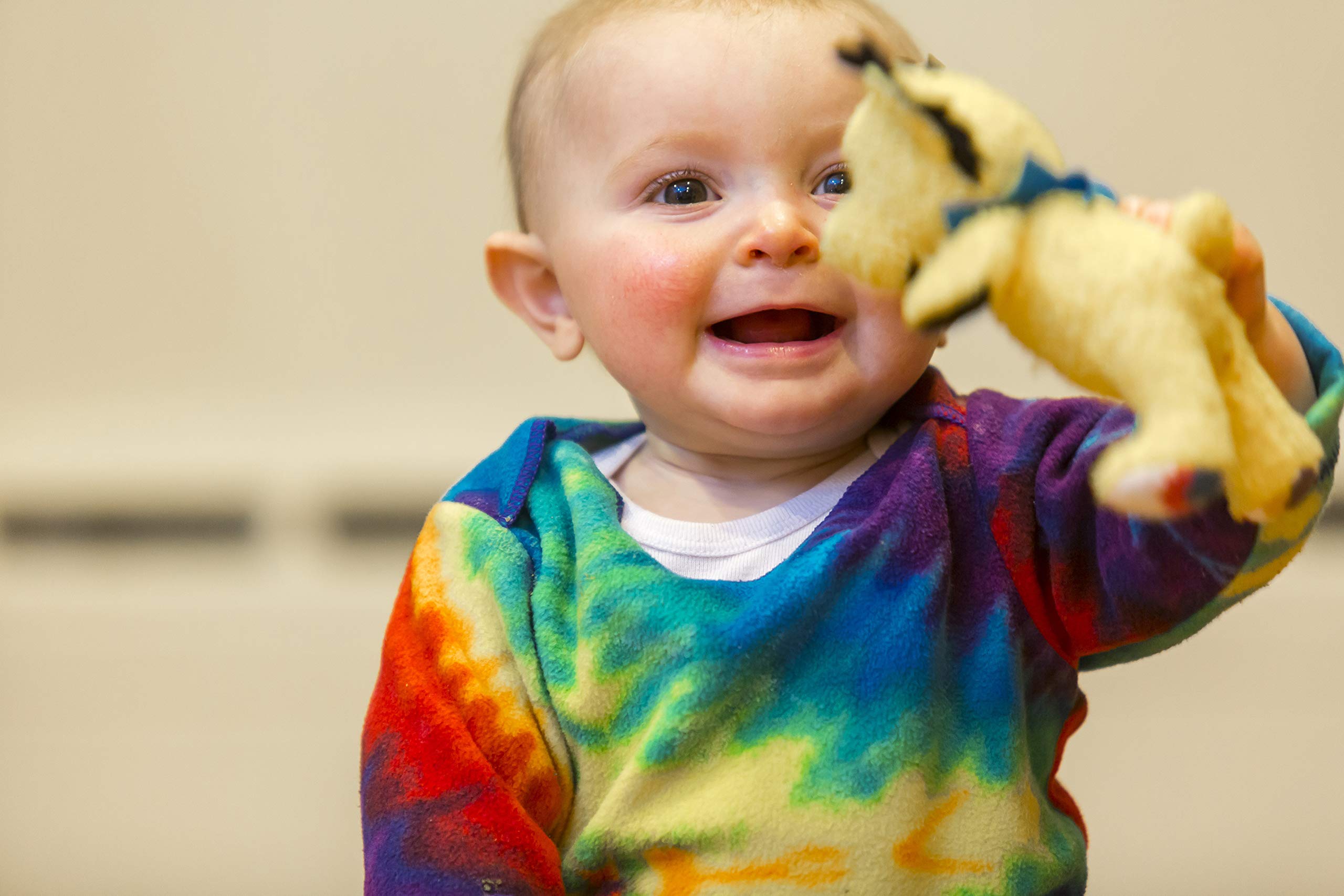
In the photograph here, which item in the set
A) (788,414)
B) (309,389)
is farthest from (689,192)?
(309,389)

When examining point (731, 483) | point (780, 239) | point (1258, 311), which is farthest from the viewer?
point (731, 483)

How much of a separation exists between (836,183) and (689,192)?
8 centimetres

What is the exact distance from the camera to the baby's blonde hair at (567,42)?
685mm

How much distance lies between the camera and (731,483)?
2.44 feet

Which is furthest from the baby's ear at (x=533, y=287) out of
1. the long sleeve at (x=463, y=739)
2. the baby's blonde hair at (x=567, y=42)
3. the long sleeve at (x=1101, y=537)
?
the long sleeve at (x=1101, y=537)

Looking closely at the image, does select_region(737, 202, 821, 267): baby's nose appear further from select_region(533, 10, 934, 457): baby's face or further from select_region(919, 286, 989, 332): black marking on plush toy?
select_region(919, 286, 989, 332): black marking on plush toy

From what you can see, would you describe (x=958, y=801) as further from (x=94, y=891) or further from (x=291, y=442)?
(x=94, y=891)

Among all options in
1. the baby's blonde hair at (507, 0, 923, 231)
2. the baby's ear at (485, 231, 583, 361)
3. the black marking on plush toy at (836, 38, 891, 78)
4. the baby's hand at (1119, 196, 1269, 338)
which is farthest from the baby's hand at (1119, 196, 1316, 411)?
the baby's ear at (485, 231, 583, 361)

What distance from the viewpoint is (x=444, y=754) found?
2.13ft

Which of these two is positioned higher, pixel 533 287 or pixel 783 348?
pixel 533 287

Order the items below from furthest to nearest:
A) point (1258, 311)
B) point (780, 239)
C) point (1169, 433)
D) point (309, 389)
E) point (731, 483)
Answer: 1. point (309, 389)
2. point (731, 483)
3. point (780, 239)
4. point (1258, 311)
5. point (1169, 433)

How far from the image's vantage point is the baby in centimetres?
62

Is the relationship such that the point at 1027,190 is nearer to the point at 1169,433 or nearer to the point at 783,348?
the point at 1169,433

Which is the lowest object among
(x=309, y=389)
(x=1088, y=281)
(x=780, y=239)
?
(x=1088, y=281)
